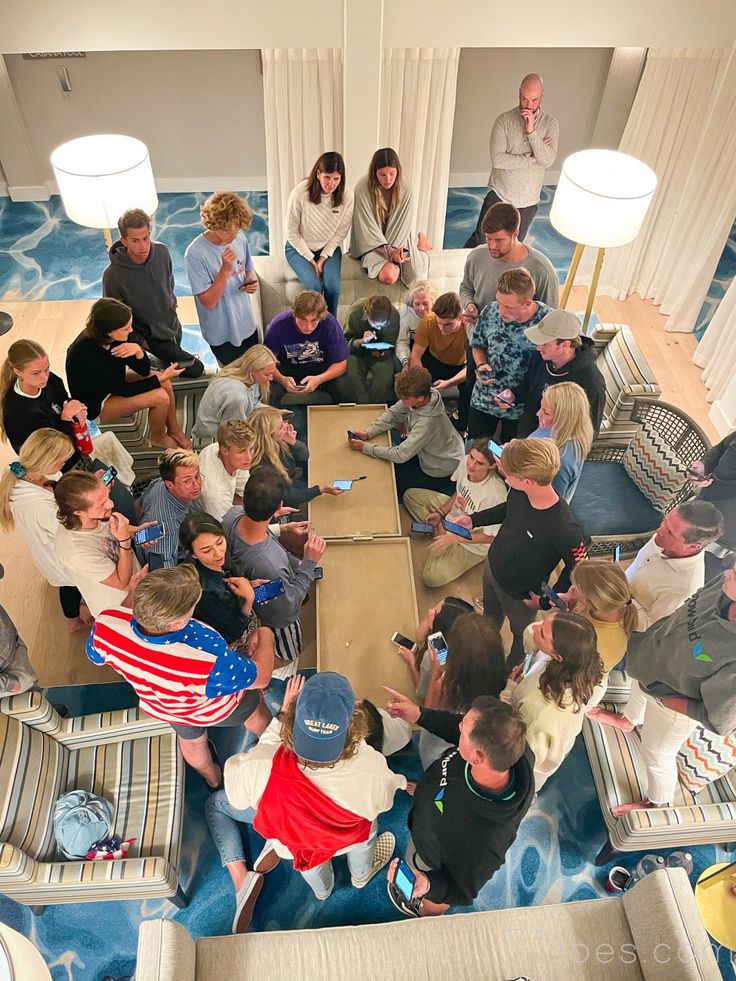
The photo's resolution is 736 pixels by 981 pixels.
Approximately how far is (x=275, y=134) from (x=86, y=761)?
485 cm

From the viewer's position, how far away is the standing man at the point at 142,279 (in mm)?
4074

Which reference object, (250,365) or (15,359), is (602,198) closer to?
(250,365)

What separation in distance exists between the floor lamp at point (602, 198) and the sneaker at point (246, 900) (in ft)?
11.6

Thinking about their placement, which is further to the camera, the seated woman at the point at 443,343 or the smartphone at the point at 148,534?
the seated woman at the point at 443,343

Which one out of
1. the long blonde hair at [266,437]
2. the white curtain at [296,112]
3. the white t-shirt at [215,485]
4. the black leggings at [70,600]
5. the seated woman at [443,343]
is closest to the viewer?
the white t-shirt at [215,485]

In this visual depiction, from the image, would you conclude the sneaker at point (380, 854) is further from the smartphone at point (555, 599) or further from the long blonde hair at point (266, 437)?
the long blonde hair at point (266, 437)

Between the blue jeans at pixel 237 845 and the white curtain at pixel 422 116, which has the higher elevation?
the white curtain at pixel 422 116

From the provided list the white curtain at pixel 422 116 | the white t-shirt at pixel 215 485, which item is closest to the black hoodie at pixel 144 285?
the white t-shirt at pixel 215 485

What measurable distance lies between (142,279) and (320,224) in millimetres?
1365

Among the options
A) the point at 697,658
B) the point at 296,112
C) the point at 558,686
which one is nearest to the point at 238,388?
the point at 558,686

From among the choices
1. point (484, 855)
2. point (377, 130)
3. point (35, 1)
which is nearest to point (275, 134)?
point (377, 130)

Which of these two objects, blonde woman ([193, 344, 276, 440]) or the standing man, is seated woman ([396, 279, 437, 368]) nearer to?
blonde woman ([193, 344, 276, 440])

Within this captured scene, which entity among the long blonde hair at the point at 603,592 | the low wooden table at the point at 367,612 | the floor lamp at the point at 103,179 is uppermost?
the floor lamp at the point at 103,179

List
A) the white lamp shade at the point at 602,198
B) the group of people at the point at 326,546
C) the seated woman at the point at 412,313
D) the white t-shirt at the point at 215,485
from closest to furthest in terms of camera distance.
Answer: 1. the group of people at the point at 326,546
2. the white t-shirt at the point at 215,485
3. the white lamp shade at the point at 602,198
4. the seated woman at the point at 412,313
